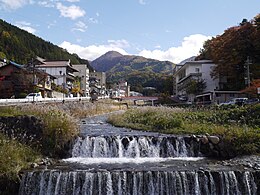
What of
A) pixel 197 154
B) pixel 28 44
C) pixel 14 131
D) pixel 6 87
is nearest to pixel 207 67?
pixel 6 87

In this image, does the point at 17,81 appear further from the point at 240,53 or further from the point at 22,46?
the point at 22,46

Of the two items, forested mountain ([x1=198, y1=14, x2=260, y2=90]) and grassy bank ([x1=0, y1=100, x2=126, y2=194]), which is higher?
Answer: forested mountain ([x1=198, y1=14, x2=260, y2=90])

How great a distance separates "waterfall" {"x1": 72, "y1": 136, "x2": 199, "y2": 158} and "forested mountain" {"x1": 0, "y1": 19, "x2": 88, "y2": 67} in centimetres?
4537

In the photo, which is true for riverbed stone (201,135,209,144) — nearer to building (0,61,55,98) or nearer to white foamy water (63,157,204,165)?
white foamy water (63,157,204,165)

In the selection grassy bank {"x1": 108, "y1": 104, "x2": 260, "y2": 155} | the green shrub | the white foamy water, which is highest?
grassy bank {"x1": 108, "y1": 104, "x2": 260, "y2": 155}

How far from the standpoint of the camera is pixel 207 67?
50.2 meters

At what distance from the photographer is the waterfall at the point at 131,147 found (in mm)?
13805

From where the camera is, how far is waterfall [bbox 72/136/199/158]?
1380 cm

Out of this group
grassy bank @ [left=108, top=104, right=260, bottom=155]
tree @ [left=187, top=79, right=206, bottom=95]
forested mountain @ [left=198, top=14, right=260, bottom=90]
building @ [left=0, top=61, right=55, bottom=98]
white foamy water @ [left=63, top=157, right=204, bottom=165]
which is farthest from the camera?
tree @ [left=187, top=79, right=206, bottom=95]

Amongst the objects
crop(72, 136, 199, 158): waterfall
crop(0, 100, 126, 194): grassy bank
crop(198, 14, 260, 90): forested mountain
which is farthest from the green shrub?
crop(198, 14, 260, 90): forested mountain

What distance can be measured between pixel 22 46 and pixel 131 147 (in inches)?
2664

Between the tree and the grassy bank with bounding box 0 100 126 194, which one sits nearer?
the grassy bank with bounding box 0 100 126 194

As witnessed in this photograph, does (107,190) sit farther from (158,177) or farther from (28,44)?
(28,44)

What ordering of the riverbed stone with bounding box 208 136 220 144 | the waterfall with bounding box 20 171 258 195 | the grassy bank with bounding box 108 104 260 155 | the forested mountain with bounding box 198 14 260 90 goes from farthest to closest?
the forested mountain with bounding box 198 14 260 90, the riverbed stone with bounding box 208 136 220 144, the grassy bank with bounding box 108 104 260 155, the waterfall with bounding box 20 171 258 195
